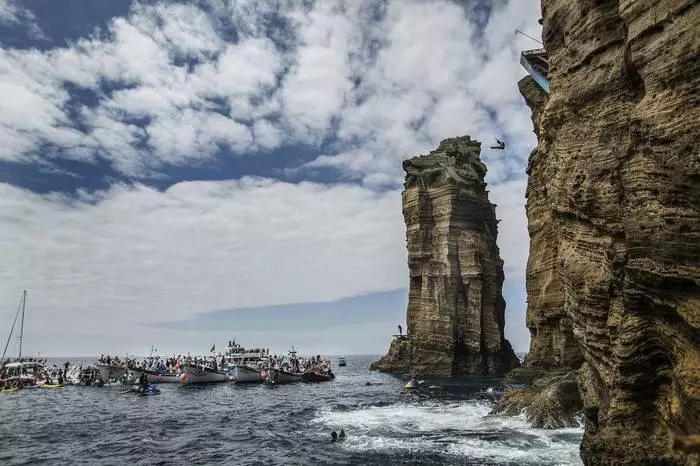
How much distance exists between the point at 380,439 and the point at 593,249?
49.6 feet

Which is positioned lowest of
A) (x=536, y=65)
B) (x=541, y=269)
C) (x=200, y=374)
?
(x=200, y=374)

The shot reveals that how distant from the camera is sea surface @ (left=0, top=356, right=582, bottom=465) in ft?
67.8

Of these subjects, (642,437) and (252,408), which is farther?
(252,408)

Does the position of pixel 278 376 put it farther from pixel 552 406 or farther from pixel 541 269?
pixel 552 406

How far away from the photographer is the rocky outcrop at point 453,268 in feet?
220

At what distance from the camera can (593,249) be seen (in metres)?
14.3

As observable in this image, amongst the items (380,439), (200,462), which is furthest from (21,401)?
(380,439)

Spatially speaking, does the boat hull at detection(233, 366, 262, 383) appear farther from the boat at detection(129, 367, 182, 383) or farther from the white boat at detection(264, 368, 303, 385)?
the boat at detection(129, 367, 182, 383)

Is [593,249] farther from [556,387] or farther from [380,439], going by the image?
[556,387]

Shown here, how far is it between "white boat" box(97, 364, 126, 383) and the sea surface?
61.0 ft

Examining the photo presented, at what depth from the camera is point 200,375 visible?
64.2 meters

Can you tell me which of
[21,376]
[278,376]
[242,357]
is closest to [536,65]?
[278,376]

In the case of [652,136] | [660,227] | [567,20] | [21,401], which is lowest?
[21,401]

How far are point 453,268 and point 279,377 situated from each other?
2948 centimetres
